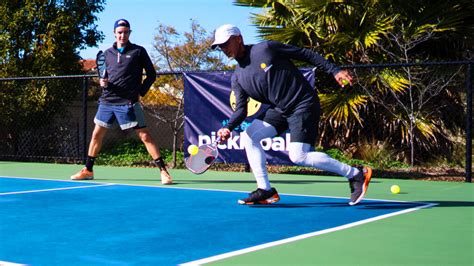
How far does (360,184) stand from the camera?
6484mm

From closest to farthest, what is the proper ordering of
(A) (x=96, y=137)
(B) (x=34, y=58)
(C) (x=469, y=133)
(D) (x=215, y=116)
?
1. (A) (x=96, y=137)
2. (C) (x=469, y=133)
3. (D) (x=215, y=116)
4. (B) (x=34, y=58)

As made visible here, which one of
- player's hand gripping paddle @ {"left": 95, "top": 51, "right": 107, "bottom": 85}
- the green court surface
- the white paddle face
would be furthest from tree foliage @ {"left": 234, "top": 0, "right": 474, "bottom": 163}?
the white paddle face

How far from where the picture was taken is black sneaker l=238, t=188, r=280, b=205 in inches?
259

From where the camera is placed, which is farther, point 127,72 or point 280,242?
point 127,72

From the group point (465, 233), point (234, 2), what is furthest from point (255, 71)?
point (234, 2)

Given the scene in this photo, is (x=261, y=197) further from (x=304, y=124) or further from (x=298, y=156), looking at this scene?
(x=304, y=124)

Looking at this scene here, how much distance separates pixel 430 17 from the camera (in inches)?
512

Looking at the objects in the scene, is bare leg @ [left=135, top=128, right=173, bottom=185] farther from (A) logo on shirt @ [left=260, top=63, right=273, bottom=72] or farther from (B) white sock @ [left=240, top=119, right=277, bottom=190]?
(A) logo on shirt @ [left=260, top=63, right=273, bottom=72]

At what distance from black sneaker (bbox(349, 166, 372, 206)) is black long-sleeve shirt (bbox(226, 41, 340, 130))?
32.0 inches

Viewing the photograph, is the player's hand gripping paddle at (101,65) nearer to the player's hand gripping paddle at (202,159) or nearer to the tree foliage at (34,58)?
the player's hand gripping paddle at (202,159)

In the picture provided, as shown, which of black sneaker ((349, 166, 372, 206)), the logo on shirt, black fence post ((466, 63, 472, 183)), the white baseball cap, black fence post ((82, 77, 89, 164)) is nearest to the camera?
the white baseball cap

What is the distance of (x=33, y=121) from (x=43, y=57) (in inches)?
59.4

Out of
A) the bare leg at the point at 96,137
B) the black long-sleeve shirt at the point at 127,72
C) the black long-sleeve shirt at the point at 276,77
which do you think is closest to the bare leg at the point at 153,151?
the black long-sleeve shirt at the point at 127,72

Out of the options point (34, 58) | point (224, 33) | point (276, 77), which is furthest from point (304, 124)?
point (34, 58)
